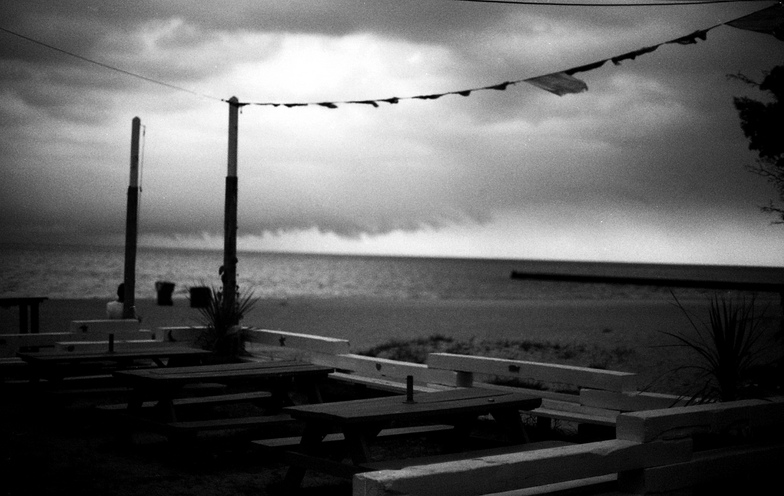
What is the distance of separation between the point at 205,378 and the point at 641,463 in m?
3.28

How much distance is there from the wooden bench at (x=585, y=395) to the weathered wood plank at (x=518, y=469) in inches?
58.4

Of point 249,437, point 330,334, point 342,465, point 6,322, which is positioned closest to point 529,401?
point 342,465

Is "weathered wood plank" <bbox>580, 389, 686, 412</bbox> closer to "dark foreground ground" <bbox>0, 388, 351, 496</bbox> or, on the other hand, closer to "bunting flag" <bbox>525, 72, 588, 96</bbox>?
"dark foreground ground" <bbox>0, 388, 351, 496</bbox>

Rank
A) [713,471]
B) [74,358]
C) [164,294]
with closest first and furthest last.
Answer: [713,471]
[74,358]
[164,294]

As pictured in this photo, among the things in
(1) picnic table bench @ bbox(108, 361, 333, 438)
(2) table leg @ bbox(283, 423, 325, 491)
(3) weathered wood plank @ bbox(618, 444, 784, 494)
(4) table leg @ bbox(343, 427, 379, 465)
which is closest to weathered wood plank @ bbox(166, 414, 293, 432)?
(1) picnic table bench @ bbox(108, 361, 333, 438)

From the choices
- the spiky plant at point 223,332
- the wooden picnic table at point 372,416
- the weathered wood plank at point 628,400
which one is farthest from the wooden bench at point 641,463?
the spiky plant at point 223,332

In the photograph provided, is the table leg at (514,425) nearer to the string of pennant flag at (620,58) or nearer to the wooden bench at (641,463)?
the wooden bench at (641,463)

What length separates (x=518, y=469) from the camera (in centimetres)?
352

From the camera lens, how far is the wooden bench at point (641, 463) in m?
3.26

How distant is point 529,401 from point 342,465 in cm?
140

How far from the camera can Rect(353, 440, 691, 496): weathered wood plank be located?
313cm

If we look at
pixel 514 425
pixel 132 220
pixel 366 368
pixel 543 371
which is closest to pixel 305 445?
pixel 514 425

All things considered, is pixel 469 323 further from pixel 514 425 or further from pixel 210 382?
pixel 514 425

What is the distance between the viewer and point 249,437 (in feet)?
22.7
